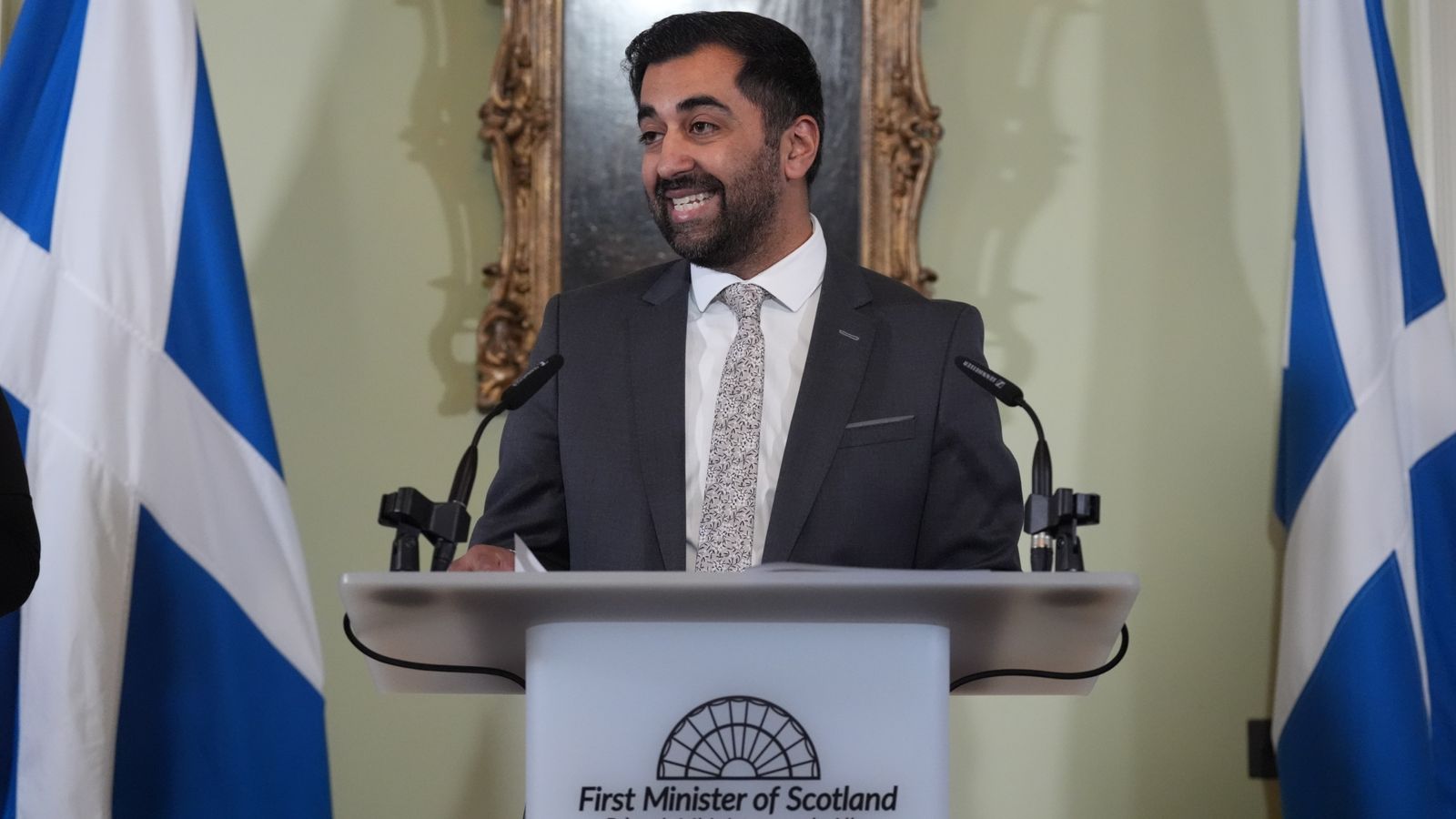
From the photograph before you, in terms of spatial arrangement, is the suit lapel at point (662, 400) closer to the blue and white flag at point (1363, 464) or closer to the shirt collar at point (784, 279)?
the shirt collar at point (784, 279)

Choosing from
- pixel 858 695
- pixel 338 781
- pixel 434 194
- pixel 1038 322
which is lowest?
pixel 338 781

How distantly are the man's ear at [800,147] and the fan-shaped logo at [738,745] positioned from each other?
1.26 m

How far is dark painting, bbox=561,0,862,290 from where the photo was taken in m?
3.16

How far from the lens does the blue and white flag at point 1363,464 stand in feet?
9.11

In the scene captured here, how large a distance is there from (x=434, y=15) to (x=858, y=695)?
7.32 ft

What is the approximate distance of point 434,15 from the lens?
3.23 meters

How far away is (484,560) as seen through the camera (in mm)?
1829

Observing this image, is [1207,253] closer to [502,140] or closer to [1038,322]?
[1038,322]

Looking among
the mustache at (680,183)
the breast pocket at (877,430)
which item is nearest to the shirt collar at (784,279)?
the mustache at (680,183)

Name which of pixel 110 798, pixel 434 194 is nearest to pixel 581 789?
pixel 110 798

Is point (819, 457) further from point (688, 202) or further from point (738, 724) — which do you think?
point (738, 724)

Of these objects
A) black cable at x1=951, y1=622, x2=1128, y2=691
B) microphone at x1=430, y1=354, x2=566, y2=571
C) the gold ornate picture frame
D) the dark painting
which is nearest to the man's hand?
microphone at x1=430, y1=354, x2=566, y2=571

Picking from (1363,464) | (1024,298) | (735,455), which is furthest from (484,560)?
(1363,464)

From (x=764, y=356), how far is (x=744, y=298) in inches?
4.3
